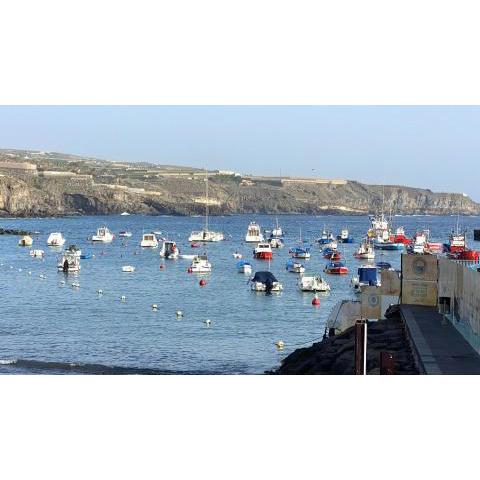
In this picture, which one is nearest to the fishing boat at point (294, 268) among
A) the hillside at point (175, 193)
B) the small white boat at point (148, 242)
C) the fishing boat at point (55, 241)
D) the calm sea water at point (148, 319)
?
the calm sea water at point (148, 319)

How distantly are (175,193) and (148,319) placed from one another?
133 m

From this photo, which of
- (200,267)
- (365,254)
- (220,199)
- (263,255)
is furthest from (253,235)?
(220,199)

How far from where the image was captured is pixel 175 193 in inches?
6467

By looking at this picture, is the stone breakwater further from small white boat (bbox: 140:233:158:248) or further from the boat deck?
small white boat (bbox: 140:233:158:248)

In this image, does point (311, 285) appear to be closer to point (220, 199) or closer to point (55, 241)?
point (55, 241)

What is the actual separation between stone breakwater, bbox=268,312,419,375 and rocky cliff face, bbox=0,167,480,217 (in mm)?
118376

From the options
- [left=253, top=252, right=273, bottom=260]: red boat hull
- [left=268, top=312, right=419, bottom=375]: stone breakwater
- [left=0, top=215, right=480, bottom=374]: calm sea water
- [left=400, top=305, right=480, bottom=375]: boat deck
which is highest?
[left=400, top=305, right=480, bottom=375]: boat deck

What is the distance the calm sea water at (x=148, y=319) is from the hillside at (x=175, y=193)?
91.1 metres

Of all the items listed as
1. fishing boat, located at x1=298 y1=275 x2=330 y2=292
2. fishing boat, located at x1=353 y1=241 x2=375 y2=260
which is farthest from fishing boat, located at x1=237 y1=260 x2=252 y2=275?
fishing boat, located at x1=353 y1=241 x2=375 y2=260

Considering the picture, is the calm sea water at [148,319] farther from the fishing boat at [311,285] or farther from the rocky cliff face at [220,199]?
the rocky cliff face at [220,199]

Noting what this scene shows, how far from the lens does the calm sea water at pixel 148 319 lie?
2331cm

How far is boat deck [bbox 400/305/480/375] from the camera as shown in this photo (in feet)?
43.9
